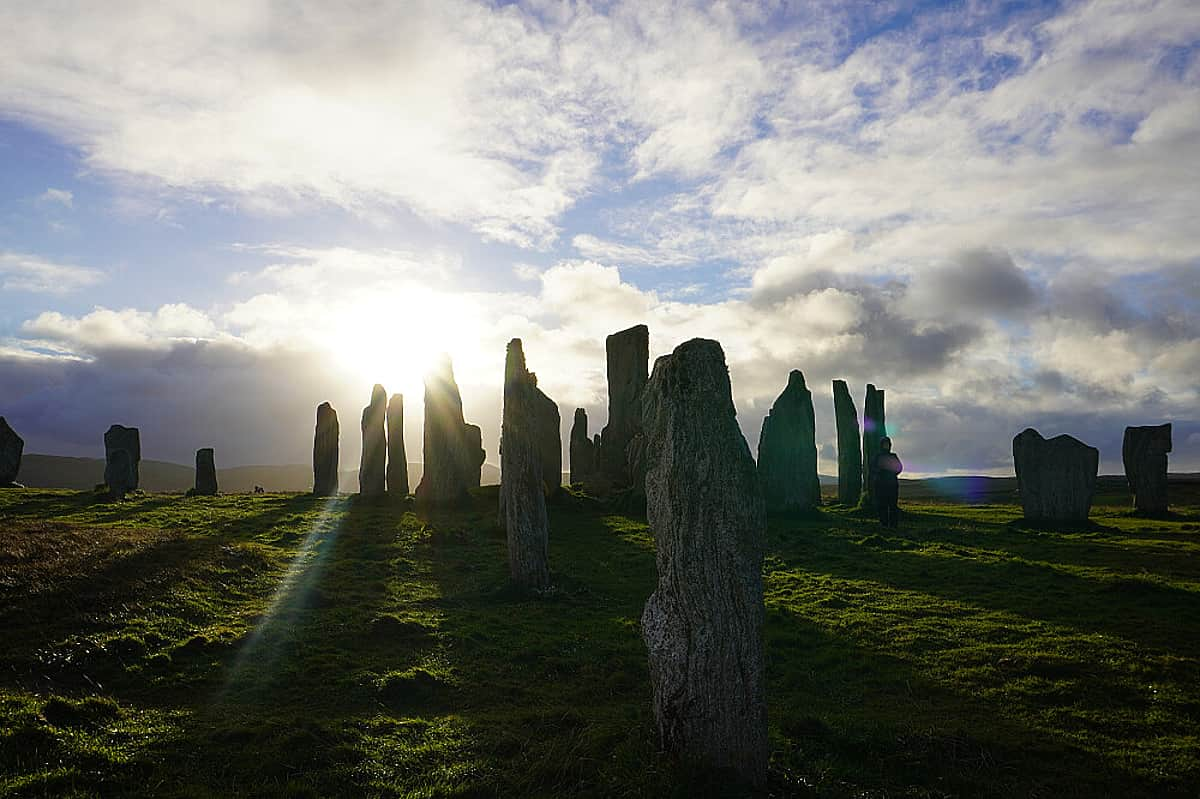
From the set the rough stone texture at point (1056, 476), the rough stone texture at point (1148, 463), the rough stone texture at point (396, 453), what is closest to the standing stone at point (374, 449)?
the rough stone texture at point (396, 453)

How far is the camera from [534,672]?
15.3 m

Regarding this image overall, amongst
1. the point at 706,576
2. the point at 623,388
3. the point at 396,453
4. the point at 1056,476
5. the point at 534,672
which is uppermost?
the point at 623,388

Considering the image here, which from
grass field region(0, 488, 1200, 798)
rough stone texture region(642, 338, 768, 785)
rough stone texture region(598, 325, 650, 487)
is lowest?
grass field region(0, 488, 1200, 798)

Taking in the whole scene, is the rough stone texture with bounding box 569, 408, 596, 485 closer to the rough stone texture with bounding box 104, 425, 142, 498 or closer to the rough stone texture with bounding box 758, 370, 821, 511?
the rough stone texture with bounding box 758, 370, 821, 511

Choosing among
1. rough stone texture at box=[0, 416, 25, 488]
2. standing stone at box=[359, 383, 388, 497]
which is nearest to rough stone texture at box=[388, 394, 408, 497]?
standing stone at box=[359, 383, 388, 497]

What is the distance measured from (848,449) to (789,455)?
965 cm

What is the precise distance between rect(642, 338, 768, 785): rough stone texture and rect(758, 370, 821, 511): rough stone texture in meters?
29.9

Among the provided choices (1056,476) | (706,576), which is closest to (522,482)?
(706,576)

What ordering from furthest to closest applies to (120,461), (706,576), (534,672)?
(120,461) < (534,672) < (706,576)

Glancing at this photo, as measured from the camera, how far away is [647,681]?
14586 millimetres

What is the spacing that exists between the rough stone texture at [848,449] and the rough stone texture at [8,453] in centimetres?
5027

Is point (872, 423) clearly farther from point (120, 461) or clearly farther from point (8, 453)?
point (8, 453)

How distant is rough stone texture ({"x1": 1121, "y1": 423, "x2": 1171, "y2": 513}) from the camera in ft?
130

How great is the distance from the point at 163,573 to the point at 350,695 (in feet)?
29.4
